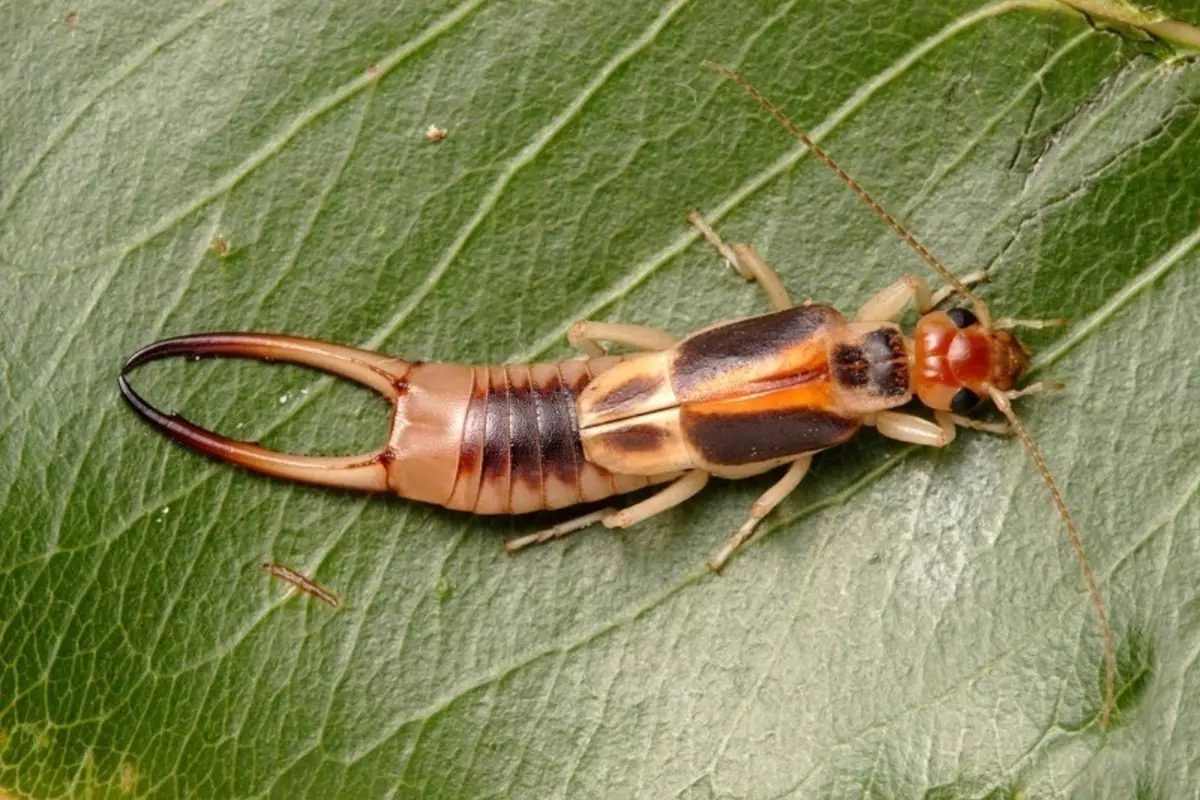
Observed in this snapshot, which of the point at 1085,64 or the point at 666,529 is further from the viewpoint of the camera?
the point at 666,529

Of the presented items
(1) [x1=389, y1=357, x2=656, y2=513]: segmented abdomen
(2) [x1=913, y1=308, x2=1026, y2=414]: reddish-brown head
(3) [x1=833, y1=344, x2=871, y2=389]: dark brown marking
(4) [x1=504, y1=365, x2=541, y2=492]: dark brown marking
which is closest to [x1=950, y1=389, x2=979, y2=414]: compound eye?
(2) [x1=913, y1=308, x2=1026, y2=414]: reddish-brown head

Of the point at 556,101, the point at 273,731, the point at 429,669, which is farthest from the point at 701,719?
the point at 556,101

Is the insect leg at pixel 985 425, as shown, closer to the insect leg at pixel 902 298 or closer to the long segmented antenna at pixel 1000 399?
the long segmented antenna at pixel 1000 399

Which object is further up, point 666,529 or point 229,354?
point 229,354

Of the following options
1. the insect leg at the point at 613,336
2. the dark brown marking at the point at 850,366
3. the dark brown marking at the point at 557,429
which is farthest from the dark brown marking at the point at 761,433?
the dark brown marking at the point at 557,429

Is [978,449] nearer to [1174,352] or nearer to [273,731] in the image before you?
[1174,352]

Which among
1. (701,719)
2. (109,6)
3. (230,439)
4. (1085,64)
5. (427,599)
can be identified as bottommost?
(701,719)
